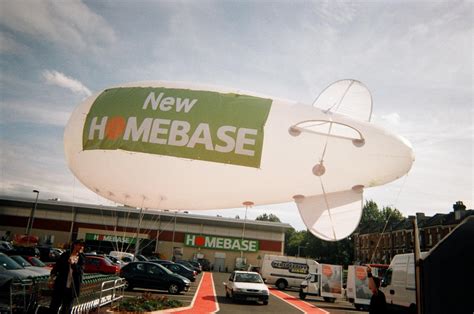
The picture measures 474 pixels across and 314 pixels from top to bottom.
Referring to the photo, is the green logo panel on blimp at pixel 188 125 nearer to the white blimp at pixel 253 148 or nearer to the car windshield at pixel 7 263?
the white blimp at pixel 253 148

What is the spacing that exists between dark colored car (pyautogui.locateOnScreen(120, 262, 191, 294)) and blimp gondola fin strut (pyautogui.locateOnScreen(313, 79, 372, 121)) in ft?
44.3

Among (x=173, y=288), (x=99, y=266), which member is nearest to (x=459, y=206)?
(x=173, y=288)

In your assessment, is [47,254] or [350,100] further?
[47,254]

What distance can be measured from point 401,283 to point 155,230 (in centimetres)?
4160

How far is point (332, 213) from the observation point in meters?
7.50

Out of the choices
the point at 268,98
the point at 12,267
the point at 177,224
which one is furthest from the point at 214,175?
the point at 177,224

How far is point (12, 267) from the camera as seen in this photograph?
32.4 feet

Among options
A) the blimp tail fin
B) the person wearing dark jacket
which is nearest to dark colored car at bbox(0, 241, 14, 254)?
the person wearing dark jacket

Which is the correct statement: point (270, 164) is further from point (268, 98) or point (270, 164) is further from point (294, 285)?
point (294, 285)

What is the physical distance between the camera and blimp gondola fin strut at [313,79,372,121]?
7.77 metres

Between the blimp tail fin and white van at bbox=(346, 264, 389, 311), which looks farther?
white van at bbox=(346, 264, 389, 311)

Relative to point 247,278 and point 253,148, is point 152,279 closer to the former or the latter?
point 247,278

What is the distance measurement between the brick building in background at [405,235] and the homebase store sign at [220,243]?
16.8m

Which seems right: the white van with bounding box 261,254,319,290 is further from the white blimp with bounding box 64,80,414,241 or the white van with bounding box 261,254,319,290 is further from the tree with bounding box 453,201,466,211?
the tree with bounding box 453,201,466,211
